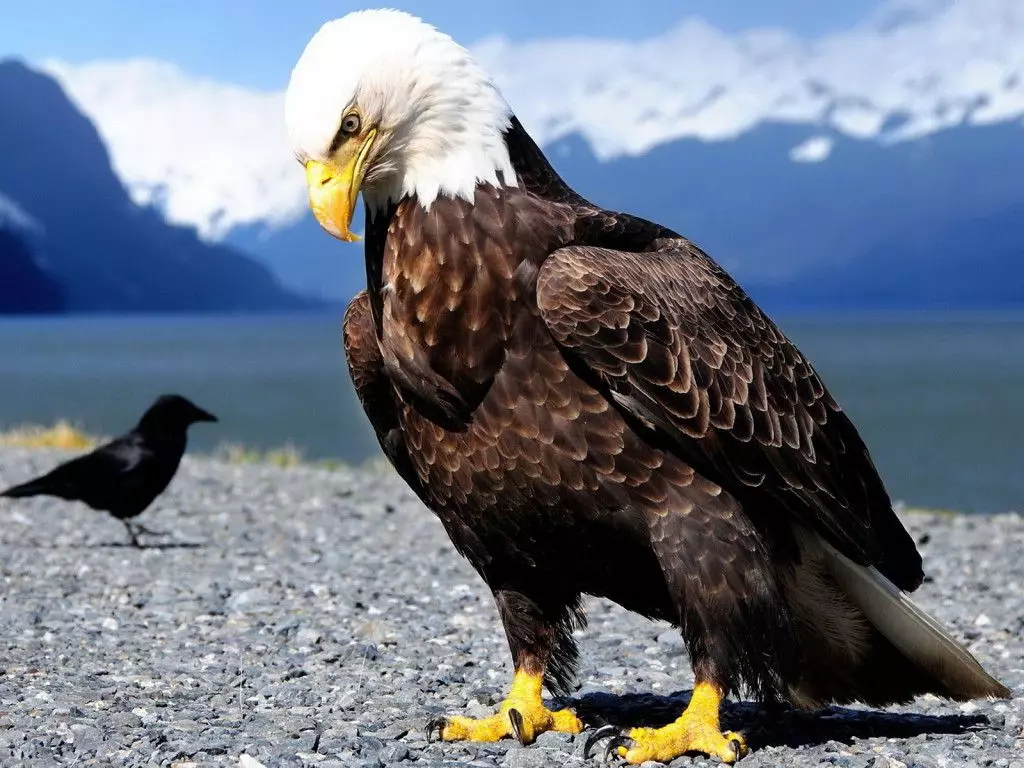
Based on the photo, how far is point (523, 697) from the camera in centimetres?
499

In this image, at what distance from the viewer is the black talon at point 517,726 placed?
484 cm

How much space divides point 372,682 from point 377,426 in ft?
4.34

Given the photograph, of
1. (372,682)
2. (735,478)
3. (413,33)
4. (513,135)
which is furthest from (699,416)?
(372,682)

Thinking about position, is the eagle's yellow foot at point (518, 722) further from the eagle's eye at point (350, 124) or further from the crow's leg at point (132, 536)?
the crow's leg at point (132, 536)

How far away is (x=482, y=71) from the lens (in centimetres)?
438

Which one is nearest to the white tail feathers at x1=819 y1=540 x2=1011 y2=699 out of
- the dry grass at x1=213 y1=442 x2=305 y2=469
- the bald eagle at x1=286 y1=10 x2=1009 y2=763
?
the bald eagle at x1=286 y1=10 x2=1009 y2=763

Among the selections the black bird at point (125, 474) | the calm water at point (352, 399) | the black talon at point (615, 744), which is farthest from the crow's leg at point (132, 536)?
the black talon at point (615, 744)

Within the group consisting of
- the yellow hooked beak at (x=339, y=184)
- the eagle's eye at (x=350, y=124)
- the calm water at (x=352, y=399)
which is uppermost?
the calm water at (x=352, y=399)

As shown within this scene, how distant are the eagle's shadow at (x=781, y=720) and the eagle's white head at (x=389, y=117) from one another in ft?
6.92

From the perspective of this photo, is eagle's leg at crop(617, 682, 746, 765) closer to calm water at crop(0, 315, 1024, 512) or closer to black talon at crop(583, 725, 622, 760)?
black talon at crop(583, 725, 622, 760)

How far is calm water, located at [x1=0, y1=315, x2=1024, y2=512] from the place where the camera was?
101ft

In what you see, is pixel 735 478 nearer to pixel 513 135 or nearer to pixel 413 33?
pixel 513 135

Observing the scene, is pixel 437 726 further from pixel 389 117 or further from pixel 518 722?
pixel 389 117

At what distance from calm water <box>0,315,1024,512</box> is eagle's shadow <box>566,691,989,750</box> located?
143 inches
